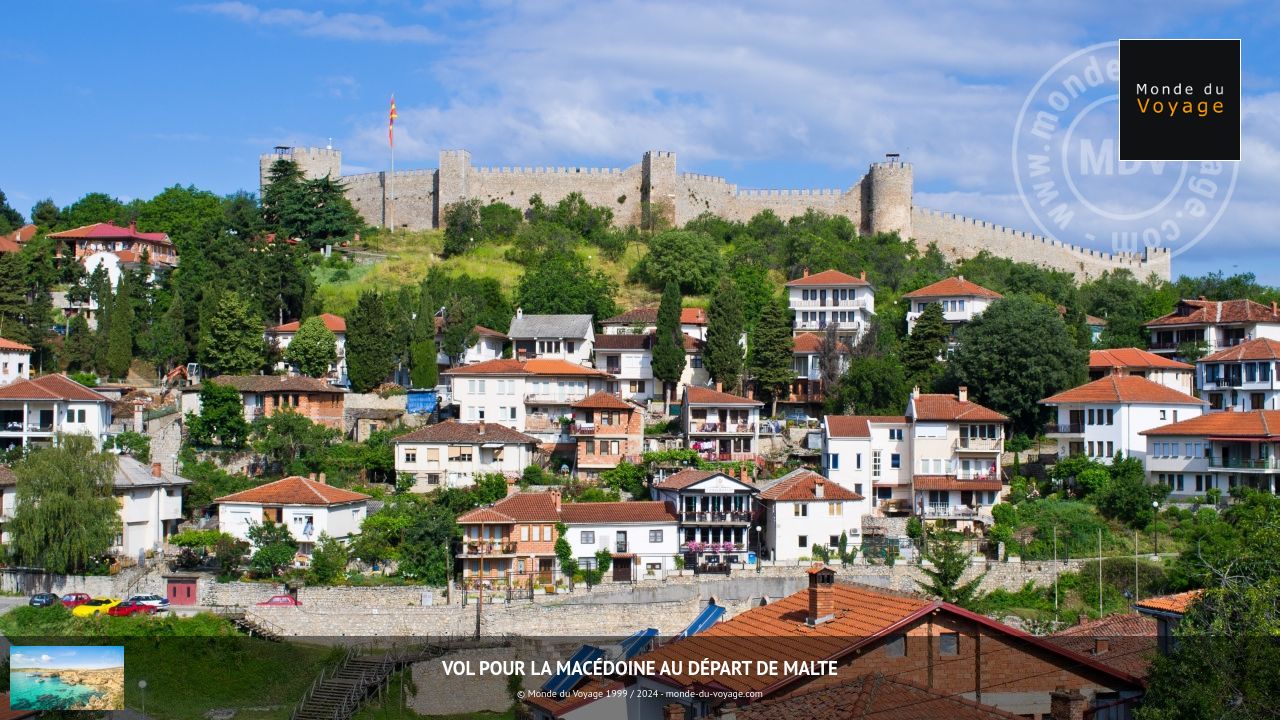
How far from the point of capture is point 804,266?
72438mm

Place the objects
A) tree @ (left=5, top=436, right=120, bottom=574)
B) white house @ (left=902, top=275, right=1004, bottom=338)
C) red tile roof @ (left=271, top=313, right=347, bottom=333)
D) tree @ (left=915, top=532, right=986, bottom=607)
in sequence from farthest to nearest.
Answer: white house @ (left=902, top=275, right=1004, bottom=338)
red tile roof @ (left=271, top=313, right=347, bottom=333)
tree @ (left=5, top=436, right=120, bottom=574)
tree @ (left=915, top=532, right=986, bottom=607)

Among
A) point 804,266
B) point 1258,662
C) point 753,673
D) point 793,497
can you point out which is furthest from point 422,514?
point 804,266

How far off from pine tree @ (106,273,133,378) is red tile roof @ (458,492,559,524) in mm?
21844

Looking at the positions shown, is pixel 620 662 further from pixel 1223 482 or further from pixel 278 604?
pixel 1223 482

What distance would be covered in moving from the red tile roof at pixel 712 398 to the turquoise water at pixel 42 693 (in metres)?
27.5

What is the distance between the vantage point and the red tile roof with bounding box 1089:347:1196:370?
189ft

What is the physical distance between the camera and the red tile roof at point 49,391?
164ft

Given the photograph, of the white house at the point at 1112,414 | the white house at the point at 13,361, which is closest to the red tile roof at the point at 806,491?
the white house at the point at 1112,414

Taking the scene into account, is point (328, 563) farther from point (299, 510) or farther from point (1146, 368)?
point (1146, 368)

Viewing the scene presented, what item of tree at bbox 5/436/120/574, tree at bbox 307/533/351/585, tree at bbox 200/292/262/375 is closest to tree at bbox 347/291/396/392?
tree at bbox 200/292/262/375

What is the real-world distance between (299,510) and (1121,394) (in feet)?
96.4

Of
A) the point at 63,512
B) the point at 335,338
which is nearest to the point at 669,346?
the point at 335,338

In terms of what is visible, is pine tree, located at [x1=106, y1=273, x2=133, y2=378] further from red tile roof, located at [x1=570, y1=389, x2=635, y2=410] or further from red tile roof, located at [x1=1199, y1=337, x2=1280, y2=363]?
red tile roof, located at [x1=1199, y1=337, x2=1280, y2=363]

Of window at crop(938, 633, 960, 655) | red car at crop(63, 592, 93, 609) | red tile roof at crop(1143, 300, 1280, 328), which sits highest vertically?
red tile roof at crop(1143, 300, 1280, 328)
